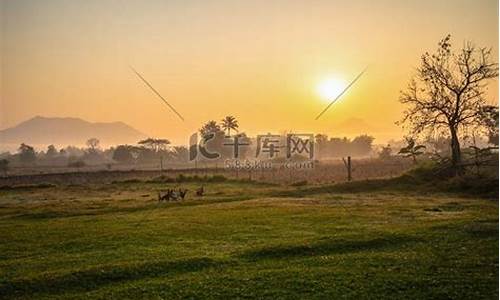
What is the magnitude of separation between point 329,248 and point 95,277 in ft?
24.3

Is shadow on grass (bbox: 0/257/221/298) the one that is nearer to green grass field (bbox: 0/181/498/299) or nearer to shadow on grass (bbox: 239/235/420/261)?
green grass field (bbox: 0/181/498/299)

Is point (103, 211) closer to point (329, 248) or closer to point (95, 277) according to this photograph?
point (95, 277)

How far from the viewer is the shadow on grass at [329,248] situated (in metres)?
15.8

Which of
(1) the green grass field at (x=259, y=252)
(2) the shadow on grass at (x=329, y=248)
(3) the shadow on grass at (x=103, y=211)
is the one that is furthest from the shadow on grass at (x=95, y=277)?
(3) the shadow on grass at (x=103, y=211)

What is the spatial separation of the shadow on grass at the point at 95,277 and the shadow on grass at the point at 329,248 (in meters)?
1.72

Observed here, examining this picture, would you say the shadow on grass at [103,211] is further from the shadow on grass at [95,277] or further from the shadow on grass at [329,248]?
the shadow on grass at [95,277]

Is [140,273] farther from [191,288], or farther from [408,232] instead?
[408,232]

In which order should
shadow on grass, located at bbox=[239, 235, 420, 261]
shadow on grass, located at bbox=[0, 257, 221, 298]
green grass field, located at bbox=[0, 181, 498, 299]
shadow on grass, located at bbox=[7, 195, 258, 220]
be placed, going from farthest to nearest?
shadow on grass, located at bbox=[7, 195, 258, 220] < shadow on grass, located at bbox=[239, 235, 420, 261] < shadow on grass, located at bbox=[0, 257, 221, 298] < green grass field, located at bbox=[0, 181, 498, 299]

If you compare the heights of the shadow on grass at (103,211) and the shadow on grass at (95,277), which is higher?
the shadow on grass at (103,211)

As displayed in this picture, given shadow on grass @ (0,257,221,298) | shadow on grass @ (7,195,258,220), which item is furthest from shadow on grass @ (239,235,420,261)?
shadow on grass @ (7,195,258,220)

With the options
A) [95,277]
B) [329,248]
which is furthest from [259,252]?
[95,277]

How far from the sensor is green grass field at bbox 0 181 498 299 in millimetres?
12344

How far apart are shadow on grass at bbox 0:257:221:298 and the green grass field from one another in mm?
29

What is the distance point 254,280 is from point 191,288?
165 centimetres
